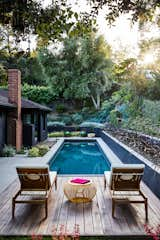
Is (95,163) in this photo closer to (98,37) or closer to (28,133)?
(28,133)

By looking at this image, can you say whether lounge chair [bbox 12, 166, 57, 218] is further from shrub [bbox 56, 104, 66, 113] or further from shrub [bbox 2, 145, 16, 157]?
shrub [bbox 56, 104, 66, 113]

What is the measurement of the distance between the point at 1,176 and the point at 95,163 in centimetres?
538

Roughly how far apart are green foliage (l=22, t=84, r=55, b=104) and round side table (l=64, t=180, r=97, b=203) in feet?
81.6

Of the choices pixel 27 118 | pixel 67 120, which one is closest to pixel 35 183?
pixel 27 118

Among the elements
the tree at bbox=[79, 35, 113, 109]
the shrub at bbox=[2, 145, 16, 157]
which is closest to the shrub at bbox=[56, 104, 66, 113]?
the tree at bbox=[79, 35, 113, 109]

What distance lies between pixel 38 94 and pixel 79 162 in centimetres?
1877

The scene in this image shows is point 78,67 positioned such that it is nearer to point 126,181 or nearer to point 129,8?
point 126,181

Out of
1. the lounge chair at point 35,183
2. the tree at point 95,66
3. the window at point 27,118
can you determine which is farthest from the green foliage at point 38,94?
the lounge chair at point 35,183

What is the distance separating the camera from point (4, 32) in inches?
154

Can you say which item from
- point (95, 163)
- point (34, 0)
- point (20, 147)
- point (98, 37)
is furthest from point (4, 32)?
point (98, 37)

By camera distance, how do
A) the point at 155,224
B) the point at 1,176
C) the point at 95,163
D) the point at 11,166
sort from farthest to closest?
1. the point at 95,163
2. the point at 11,166
3. the point at 1,176
4. the point at 155,224

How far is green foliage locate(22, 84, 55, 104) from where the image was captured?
30.3 m

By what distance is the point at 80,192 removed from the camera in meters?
5.62

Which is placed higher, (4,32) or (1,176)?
(4,32)
